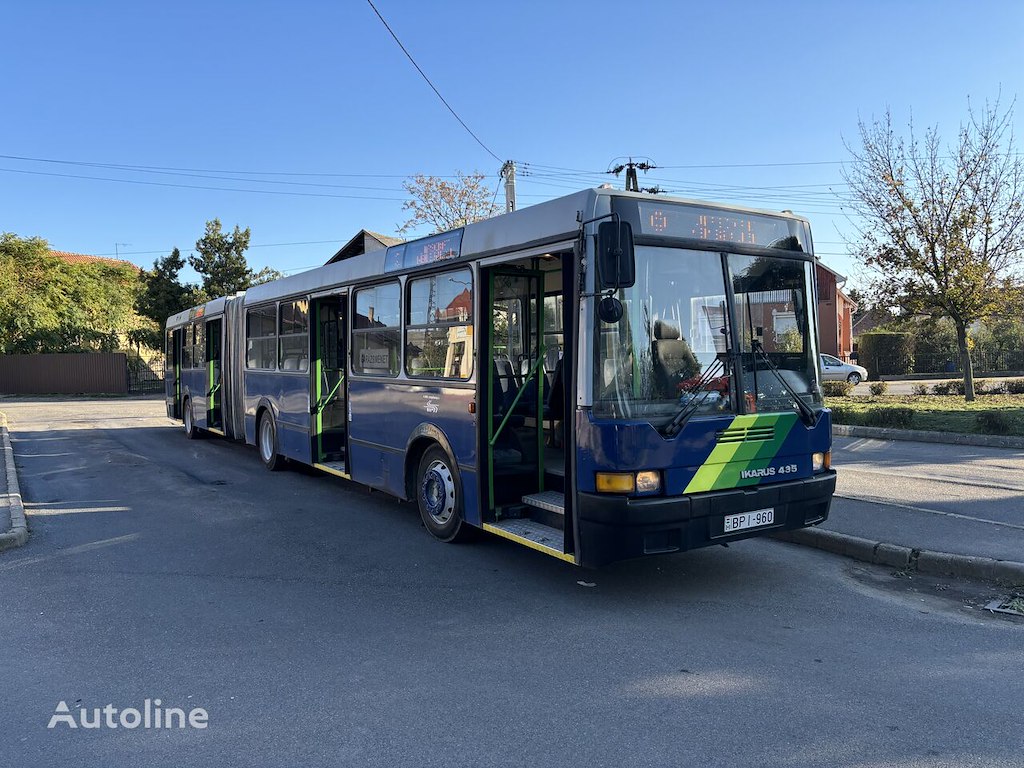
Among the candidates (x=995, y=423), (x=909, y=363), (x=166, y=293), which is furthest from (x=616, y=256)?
(x=909, y=363)

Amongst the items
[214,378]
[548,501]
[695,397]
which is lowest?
[548,501]

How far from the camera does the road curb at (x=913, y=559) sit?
599 centimetres

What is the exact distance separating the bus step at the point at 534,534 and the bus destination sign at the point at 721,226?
2458 millimetres

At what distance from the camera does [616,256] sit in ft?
16.3

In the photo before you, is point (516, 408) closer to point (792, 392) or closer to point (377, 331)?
point (792, 392)

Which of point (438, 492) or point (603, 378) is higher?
point (603, 378)

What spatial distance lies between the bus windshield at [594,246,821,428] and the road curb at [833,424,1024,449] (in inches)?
347

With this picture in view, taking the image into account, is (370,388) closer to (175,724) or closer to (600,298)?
(600,298)

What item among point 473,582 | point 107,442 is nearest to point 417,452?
point 473,582

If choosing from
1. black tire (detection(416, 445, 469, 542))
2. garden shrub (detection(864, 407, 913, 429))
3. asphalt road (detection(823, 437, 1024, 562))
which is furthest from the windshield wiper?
garden shrub (detection(864, 407, 913, 429))

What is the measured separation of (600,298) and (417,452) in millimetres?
3283

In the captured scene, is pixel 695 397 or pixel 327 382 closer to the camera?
pixel 695 397

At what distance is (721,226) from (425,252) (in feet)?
10.1

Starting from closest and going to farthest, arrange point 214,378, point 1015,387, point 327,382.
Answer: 1. point 327,382
2. point 214,378
3. point 1015,387
